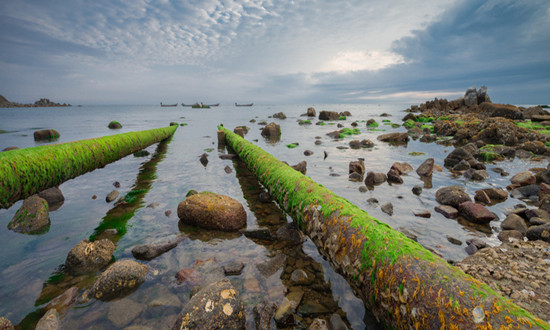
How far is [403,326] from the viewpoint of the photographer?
2260mm

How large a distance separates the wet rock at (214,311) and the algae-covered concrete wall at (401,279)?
1490mm

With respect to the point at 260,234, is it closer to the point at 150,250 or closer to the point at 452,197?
the point at 150,250

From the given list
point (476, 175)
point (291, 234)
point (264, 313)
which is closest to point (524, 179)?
point (476, 175)

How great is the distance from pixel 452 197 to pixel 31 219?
1078 centimetres

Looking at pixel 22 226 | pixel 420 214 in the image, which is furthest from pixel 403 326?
pixel 22 226

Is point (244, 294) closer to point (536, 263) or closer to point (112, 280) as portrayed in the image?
point (112, 280)

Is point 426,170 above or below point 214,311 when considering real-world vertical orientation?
below

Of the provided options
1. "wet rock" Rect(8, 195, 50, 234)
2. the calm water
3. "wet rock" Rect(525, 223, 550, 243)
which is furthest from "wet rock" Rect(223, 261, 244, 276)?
"wet rock" Rect(525, 223, 550, 243)

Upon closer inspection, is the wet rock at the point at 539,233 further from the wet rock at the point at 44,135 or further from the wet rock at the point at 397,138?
the wet rock at the point at 44,135

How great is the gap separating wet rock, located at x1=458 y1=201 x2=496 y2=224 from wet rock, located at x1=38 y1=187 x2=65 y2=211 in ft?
37.0

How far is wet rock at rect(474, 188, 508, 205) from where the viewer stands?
6779mm

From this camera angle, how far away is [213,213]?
539 centimetres

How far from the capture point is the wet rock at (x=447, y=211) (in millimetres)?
5984

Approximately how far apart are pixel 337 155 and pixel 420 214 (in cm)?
834
